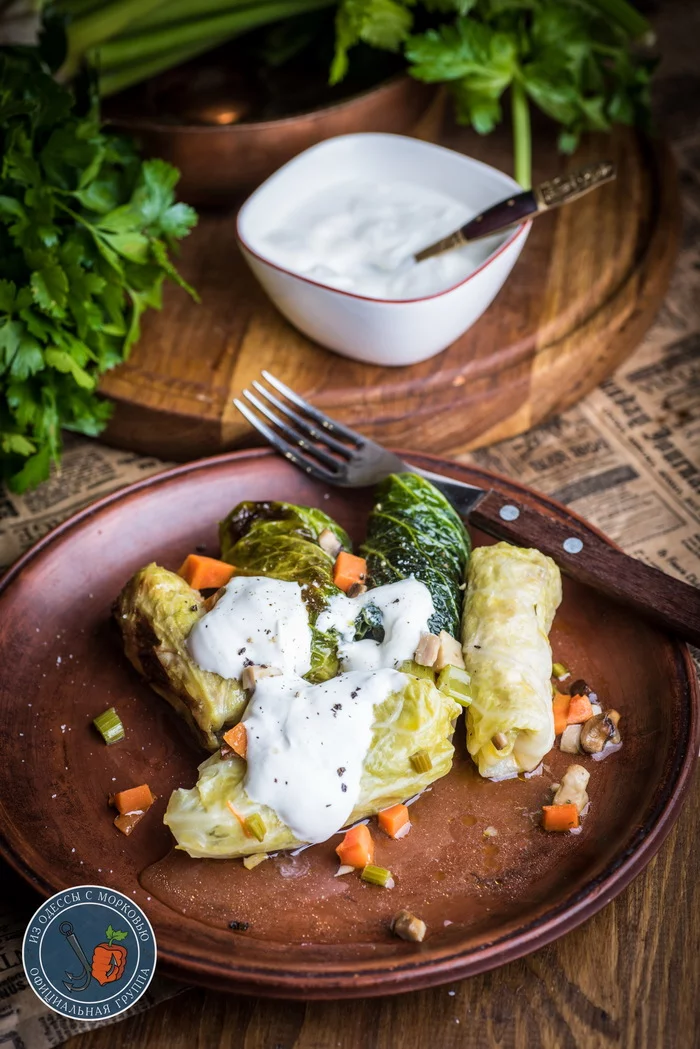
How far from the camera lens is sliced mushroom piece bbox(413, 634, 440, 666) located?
9.63 feet

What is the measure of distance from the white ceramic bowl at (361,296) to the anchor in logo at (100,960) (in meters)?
2.23

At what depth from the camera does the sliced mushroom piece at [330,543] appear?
133 inches

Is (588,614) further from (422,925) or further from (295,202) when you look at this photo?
(295,202)

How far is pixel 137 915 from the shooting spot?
2.63 m

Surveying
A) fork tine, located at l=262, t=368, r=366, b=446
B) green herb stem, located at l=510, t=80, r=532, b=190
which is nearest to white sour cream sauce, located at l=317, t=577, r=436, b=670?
fork tine, located at l=262, t=368, r=366, b=446

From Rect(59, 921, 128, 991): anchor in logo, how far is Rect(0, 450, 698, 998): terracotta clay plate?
104 millimetres

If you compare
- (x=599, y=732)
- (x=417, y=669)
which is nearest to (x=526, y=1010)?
(x=599, y=732)

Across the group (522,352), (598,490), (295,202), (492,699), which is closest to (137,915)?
(492,699)

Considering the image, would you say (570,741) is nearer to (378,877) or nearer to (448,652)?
(448,652)

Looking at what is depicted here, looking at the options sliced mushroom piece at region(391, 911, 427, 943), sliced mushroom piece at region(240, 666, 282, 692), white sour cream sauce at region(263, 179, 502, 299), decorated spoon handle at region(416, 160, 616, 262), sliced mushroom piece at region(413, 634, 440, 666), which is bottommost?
sliced mushroom piece at region(391, 911, 427, 943)

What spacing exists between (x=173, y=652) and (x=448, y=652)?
783 millimetres

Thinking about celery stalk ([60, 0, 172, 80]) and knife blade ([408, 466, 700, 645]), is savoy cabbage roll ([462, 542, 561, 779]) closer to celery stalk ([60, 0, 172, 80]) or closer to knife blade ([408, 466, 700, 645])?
knife blade ([408, 466, 700, 645])

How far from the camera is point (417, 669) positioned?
2.97m

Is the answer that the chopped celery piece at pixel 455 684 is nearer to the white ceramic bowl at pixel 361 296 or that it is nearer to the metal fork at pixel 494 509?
the metal fork at pixel 494 509
